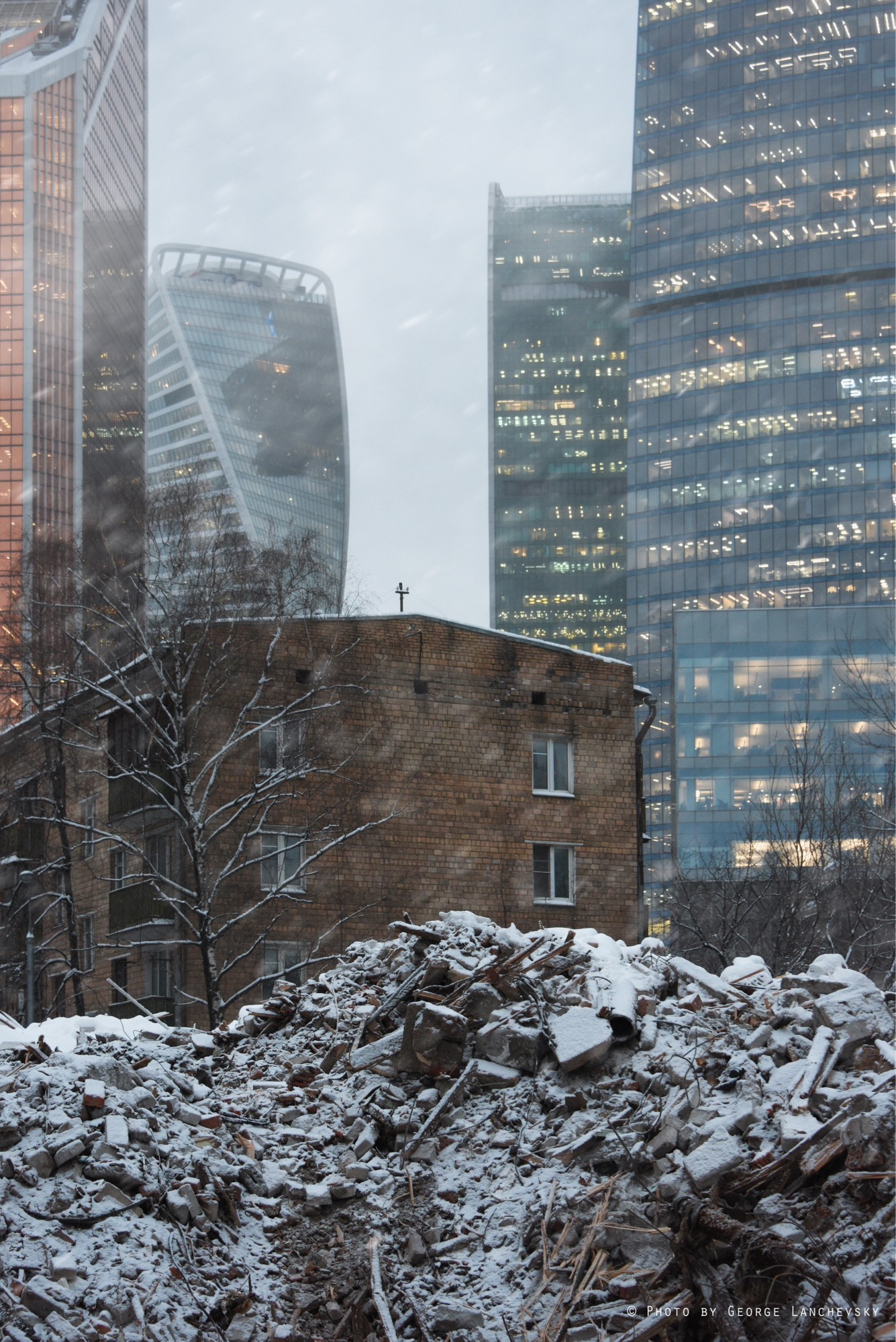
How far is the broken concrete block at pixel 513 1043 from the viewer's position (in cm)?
1029

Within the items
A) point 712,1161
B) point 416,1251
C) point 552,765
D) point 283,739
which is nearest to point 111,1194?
point 416,1251

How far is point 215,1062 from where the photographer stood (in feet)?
39.5

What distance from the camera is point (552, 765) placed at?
28172 mm

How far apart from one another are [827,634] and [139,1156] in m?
94.3

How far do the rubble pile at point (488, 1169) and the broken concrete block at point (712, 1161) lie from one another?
23 millimetres

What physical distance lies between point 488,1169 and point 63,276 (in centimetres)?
12963

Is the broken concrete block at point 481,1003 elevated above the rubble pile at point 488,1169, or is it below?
above

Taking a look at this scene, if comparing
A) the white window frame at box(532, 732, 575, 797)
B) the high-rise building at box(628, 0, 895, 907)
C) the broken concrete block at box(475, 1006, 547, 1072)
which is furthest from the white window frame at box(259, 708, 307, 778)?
the high-rise building at box(628, 0, 895, 907)

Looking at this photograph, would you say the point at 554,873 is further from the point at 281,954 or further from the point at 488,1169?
the point at 488,1169

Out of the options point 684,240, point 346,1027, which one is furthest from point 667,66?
point 346,1027

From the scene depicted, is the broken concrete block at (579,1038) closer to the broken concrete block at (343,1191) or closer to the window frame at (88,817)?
the broken concrete block at (343,1191)

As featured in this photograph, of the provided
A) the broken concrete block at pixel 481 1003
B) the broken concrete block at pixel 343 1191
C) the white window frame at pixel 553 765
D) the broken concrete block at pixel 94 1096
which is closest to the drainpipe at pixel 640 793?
the white window frame at pixel 553 765

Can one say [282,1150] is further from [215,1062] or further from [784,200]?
[784,200]

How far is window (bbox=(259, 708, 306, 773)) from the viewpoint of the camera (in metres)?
23.2
